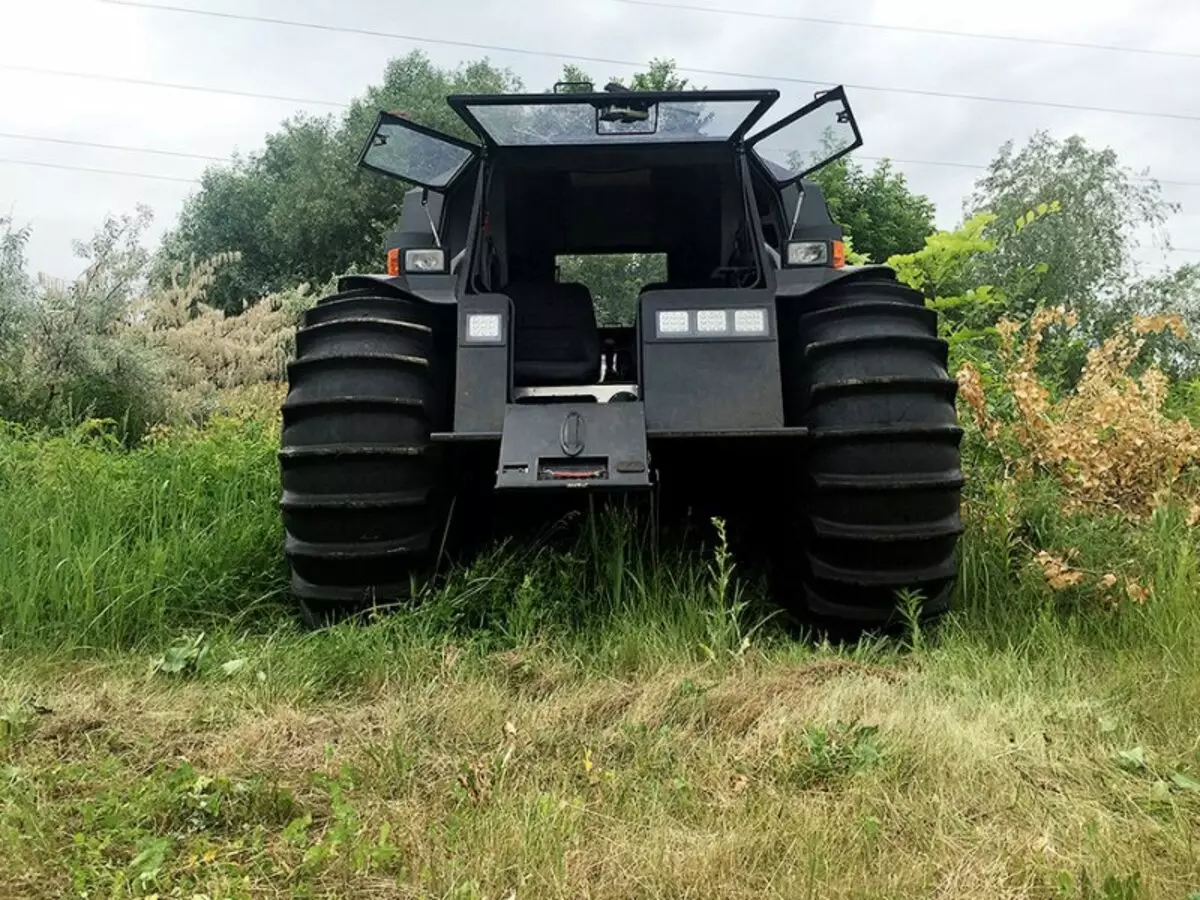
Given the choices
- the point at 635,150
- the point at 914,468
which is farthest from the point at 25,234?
the point at 914,468

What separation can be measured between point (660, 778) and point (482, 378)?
4.75ft

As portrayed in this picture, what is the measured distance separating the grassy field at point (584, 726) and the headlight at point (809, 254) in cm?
109

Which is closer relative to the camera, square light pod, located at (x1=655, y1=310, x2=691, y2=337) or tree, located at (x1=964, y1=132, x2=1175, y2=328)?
square light pod, located at (x1=655, y1=310, x2=691, y2=337)

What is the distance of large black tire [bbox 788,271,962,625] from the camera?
294cm

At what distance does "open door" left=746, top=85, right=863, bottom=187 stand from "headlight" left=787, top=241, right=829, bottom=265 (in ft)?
1.49

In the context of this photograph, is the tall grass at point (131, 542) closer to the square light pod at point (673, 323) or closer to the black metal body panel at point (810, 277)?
the square light pod at point (673, 323)

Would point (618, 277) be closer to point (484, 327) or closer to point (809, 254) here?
point (809, 254)

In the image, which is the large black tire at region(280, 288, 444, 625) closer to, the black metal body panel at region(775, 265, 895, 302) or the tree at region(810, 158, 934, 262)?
the black metal body panel at region(775, 265, 895, 302)

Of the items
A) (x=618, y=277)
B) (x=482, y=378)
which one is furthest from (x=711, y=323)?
(x=618, y=277)

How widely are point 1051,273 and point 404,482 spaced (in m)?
17.4

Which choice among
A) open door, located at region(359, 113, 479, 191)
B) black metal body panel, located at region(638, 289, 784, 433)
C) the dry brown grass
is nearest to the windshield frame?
open door, located at region(359, 113, 479, 191)

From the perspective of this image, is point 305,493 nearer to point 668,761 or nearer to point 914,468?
point 668,761

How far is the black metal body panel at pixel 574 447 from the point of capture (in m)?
2.80

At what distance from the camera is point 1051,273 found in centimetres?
1781
